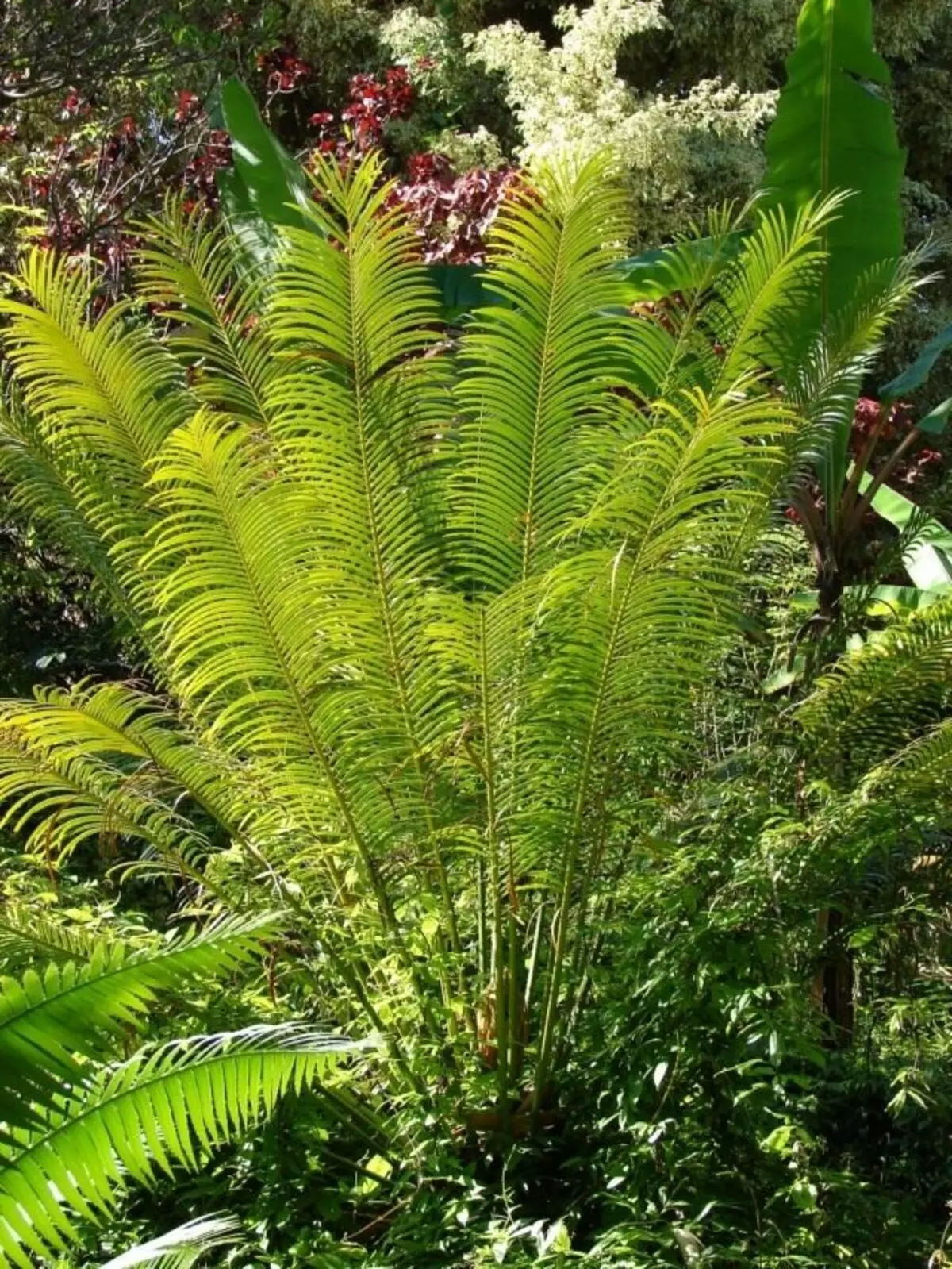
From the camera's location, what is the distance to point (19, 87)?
6.84 m

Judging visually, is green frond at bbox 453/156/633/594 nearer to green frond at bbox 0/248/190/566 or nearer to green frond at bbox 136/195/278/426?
green frond at bbox 136/195/278/426

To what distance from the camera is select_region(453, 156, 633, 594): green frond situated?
360cm

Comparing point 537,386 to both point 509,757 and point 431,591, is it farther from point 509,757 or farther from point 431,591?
point 509,757

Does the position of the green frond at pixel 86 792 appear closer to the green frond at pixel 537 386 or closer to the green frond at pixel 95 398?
the green frond at pixel 95 398

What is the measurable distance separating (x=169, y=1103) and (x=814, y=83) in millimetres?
4413

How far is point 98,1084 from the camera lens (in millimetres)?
2164

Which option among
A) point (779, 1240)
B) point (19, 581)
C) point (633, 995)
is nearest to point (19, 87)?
point (19, 581)

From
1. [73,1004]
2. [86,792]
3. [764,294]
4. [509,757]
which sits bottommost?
[73,1004]

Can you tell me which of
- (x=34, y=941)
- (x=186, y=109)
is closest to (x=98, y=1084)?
(x=34, y=941)

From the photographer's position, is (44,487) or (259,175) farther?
(259,175)

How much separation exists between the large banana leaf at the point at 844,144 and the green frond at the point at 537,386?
1.71 meters

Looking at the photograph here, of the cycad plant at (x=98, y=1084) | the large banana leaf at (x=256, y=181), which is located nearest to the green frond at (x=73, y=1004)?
the cycad plant at (x=98, y=1084)

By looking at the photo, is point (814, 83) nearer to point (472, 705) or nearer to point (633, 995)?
point (472, 705)

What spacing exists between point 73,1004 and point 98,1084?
299 mm
